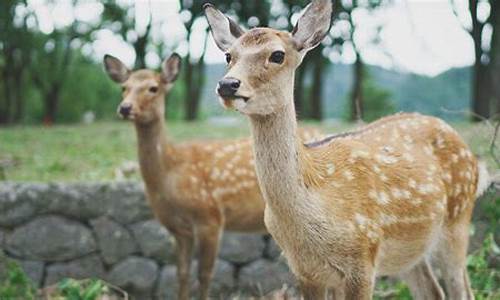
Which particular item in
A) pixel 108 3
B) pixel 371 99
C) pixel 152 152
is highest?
pixel 108 3

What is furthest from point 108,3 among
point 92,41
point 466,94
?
point 466,94

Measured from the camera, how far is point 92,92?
34562 millimetres

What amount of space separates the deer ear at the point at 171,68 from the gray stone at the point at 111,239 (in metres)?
1.82

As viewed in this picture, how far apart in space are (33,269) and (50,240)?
0.33 m

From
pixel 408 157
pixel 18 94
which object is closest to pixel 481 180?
pixel 408 157

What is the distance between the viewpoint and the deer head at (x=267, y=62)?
341 centimetres

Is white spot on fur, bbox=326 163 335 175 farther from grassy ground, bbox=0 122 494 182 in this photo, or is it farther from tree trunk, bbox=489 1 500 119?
tree trunk, bbox=489 1 500 119

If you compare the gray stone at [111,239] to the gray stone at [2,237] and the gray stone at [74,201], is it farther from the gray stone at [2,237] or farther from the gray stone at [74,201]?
the gray stone at [2,237]

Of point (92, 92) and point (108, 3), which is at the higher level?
point (108, 3)

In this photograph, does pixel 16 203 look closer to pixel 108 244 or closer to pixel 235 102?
pixel 108 244

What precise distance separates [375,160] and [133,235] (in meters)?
4.20

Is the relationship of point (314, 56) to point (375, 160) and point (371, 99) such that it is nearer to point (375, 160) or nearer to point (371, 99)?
point (371, 99)

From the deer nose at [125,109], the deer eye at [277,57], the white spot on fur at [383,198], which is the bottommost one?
the white spot on fur at [383,198]

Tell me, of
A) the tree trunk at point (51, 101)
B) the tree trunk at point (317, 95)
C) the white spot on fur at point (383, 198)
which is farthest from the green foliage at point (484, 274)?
the tree trunk at point (51, 101)
